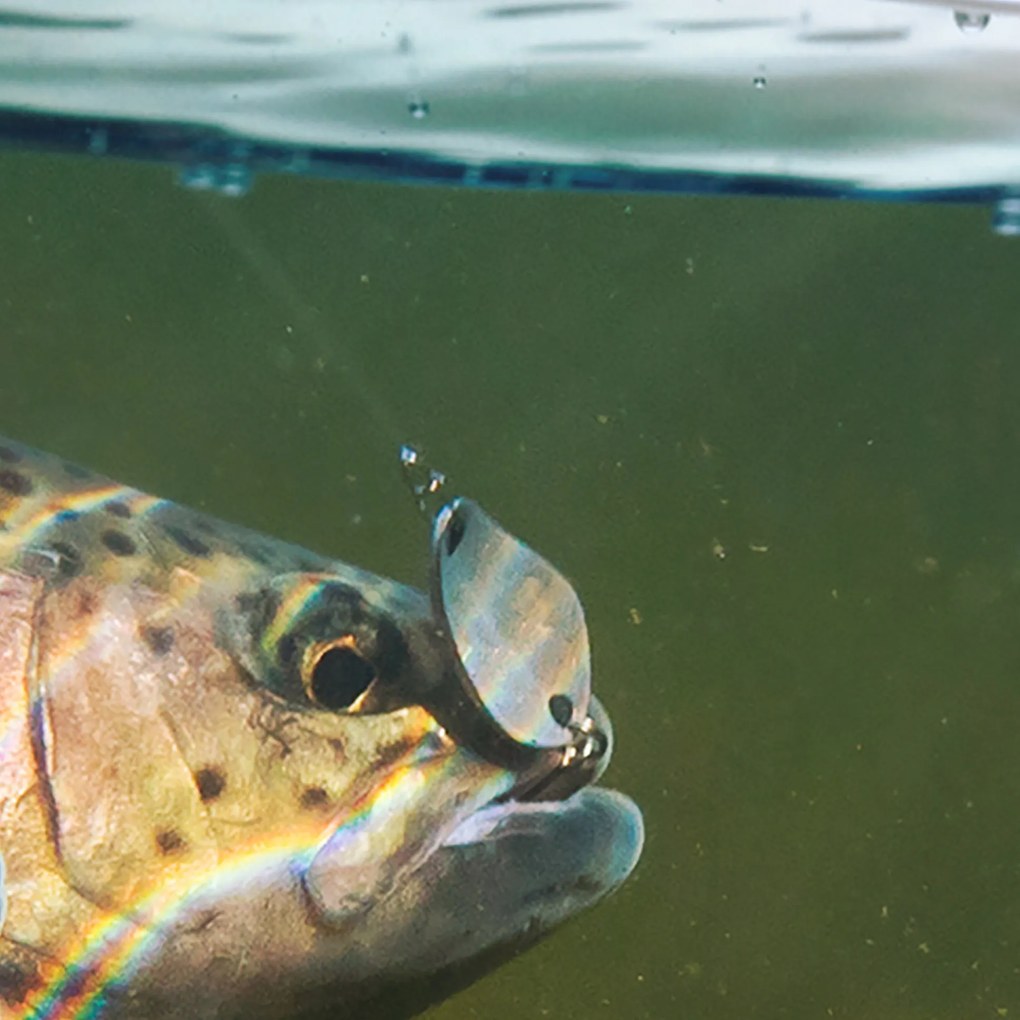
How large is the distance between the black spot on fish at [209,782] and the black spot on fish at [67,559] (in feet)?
1.05

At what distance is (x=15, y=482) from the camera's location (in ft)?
5.44

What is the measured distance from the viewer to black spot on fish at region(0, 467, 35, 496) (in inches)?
64.2

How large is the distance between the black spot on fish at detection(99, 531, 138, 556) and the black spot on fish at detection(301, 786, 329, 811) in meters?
0.43

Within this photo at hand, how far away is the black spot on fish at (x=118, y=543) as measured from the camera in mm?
1572

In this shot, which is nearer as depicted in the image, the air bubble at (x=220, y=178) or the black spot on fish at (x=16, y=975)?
the black spot on fish at (x=16, y=975)

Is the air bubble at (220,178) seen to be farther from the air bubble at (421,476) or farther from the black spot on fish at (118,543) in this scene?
the black spot on fish at (118,543)

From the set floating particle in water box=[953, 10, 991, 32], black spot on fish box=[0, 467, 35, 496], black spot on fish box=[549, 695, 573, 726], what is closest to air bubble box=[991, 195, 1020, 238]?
floating particle in water box=[953, 10, 991, 32]

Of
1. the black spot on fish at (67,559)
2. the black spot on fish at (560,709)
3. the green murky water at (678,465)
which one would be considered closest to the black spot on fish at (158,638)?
the black spot on fish at (67,559)

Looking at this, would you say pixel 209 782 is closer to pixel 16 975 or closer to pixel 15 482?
pixel 16 975

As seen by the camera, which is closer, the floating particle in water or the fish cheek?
the fish cheek

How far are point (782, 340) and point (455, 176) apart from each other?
4.43 feet

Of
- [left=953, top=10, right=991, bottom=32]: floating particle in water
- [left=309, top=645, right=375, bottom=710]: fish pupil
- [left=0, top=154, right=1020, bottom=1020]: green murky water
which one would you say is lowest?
[left=0, top=154, right=1020, bottom=1020]: green murky water

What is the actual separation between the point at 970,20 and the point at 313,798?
2.12 metres

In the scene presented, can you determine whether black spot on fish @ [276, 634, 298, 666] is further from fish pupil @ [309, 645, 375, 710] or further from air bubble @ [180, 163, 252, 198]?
air bubble @ [180, 163, 252, 198]
